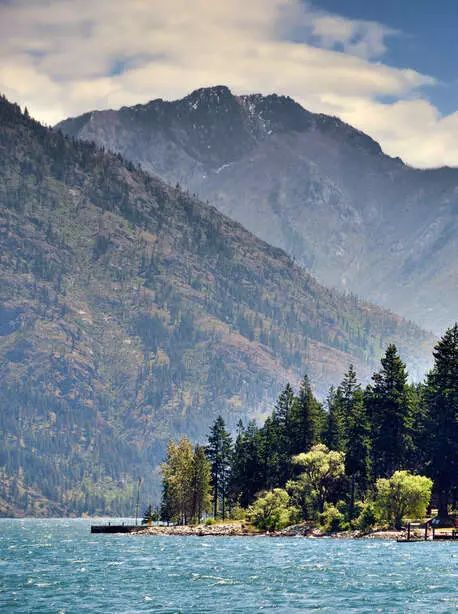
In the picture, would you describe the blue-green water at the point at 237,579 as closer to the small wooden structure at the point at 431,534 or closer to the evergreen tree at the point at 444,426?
the small wooden structure at the point at 431,534

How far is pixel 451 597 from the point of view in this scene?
99.1 metres

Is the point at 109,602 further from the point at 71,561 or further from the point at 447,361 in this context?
the point at 447,361

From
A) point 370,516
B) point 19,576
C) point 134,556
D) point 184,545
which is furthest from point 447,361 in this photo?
point 19,576

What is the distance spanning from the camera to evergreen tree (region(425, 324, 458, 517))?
18888 cm

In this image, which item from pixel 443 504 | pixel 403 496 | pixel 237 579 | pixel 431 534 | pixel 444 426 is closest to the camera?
pixel 237 579

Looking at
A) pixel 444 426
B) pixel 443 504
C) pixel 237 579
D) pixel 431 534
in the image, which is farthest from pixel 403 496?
pixel 237 579

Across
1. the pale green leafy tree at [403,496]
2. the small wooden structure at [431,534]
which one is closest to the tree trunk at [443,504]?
the pale green leafy tree at [403,496]

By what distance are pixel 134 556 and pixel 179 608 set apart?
189 feet

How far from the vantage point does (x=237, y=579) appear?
116 m

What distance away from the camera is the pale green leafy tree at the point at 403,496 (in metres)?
179

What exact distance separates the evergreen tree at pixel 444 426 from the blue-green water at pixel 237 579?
2401 cm

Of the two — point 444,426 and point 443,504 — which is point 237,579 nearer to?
point 443,504

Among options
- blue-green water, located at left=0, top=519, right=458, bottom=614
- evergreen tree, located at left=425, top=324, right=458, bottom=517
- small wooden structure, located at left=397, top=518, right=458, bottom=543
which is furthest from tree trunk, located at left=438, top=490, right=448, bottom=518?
blue-green water, located at left=0, top=519, right=458, bottom=614

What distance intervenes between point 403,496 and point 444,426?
18.1m
